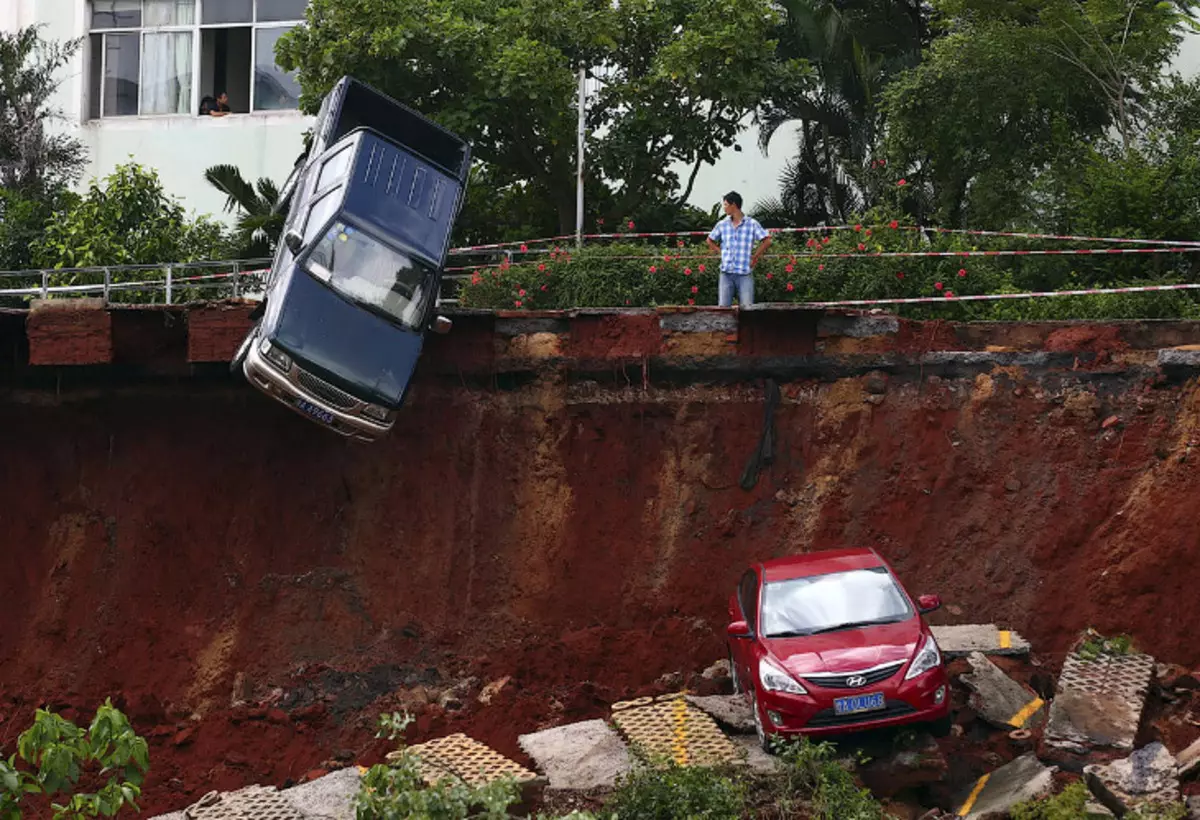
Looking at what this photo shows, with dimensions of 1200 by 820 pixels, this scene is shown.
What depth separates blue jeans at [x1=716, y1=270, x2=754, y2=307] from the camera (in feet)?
56.9

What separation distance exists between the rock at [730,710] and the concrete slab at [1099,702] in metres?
→ 2.39

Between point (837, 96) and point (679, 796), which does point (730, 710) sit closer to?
point (679, 796)

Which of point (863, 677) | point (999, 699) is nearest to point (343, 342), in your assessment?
point (863, 677)

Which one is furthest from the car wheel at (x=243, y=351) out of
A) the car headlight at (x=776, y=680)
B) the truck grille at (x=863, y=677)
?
the truck grille at (x=863, y=677)

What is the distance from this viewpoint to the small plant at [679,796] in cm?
1149

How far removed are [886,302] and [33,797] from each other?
1007 cm

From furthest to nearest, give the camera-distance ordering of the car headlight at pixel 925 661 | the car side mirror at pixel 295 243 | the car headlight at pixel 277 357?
the car side mirror at pixel 295 243 < the car headlight at pixel 277 357 < the car headlight at pixel 925 661

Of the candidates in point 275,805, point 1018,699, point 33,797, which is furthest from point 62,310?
point 1018,699

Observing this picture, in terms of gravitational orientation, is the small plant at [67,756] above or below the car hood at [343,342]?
below

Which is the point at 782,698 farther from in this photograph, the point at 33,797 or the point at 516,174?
the point at 516,174

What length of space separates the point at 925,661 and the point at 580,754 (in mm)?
2865

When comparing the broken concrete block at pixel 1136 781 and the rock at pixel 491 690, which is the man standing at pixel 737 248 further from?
the broken concrete block at pixel 1136 781

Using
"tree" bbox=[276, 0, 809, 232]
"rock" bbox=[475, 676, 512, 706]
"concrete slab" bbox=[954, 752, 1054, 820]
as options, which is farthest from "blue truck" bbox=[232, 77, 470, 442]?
"concrete slab" bbox=[954, 752, 1054, 820]

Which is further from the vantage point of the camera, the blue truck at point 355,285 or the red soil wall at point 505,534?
the red soil wall at point 505,534
